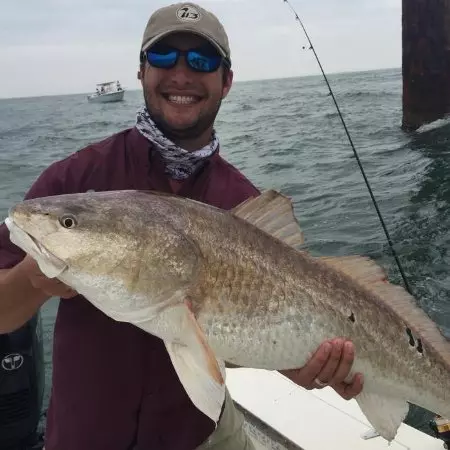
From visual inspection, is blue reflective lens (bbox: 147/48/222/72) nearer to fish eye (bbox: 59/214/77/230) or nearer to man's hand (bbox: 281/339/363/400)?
fish eye (bbox: 59/214/77/230)

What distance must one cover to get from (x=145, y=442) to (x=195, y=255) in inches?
38.5

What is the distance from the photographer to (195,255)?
2.14 meters

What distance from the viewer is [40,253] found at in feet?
6.37

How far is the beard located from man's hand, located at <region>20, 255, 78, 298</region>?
3.10 ft

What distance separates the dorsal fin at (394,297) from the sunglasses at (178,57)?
107cm

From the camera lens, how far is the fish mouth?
1.94 metres

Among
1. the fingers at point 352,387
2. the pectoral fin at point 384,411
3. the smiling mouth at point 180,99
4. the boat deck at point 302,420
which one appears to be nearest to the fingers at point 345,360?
the fingers at point 352,387

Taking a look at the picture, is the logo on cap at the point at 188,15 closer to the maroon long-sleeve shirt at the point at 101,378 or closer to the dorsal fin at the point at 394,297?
the maroon long-sleeve shirt at the point at 101,378

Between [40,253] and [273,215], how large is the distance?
98 cm

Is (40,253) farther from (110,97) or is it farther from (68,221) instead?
(110,97)

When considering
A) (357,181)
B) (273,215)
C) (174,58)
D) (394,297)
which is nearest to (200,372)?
(273,215)

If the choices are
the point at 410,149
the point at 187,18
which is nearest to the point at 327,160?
the point at 410,149

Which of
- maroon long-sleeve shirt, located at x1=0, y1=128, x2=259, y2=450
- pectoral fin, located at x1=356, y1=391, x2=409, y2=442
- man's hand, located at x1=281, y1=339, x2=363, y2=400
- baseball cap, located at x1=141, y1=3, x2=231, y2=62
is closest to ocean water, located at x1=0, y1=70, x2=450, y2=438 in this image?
pectoral fin, located at x1=356, y1=391, x2=409, y2=442

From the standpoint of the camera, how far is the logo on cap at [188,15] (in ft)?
8.64
